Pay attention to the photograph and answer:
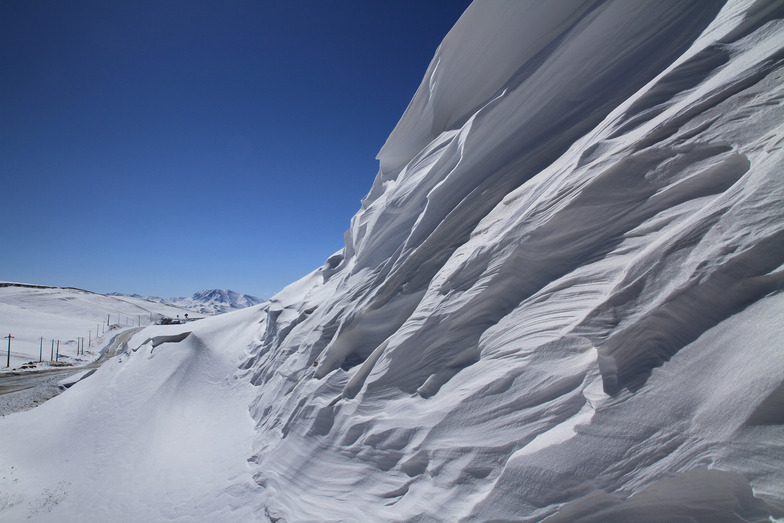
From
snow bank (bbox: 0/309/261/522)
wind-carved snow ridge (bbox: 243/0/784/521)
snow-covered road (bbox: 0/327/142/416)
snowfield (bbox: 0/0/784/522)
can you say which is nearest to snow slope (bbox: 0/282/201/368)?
snow-covered road (bbox: 0/327/142/416)

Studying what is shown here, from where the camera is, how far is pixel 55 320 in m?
65.4

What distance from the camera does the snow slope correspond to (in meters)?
42.3

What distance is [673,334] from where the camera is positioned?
8.57ft

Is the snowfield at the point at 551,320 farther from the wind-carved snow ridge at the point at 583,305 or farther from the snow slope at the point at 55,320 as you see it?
the snow slope at the point at 55,320

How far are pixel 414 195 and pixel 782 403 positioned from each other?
6.62 metres

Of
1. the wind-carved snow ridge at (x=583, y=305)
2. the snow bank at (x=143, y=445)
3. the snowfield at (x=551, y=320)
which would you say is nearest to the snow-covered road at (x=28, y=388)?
the snow bank at (x=143, y=445)

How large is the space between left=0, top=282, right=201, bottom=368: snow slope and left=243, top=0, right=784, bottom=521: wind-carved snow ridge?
46024 mm

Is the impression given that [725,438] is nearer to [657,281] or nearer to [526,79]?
[657,281]

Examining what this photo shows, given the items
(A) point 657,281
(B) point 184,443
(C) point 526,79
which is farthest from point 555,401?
(B) point 184,443

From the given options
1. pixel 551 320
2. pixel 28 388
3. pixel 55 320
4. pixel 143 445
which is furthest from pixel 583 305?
pixel 55 320

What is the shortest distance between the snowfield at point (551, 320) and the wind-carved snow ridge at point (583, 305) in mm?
19

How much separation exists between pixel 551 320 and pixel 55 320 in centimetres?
9071

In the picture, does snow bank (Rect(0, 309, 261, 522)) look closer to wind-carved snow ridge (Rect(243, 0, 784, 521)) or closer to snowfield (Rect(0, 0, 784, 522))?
snowfield (Rect(0, 0, 784, 522))

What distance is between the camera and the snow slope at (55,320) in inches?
1667
